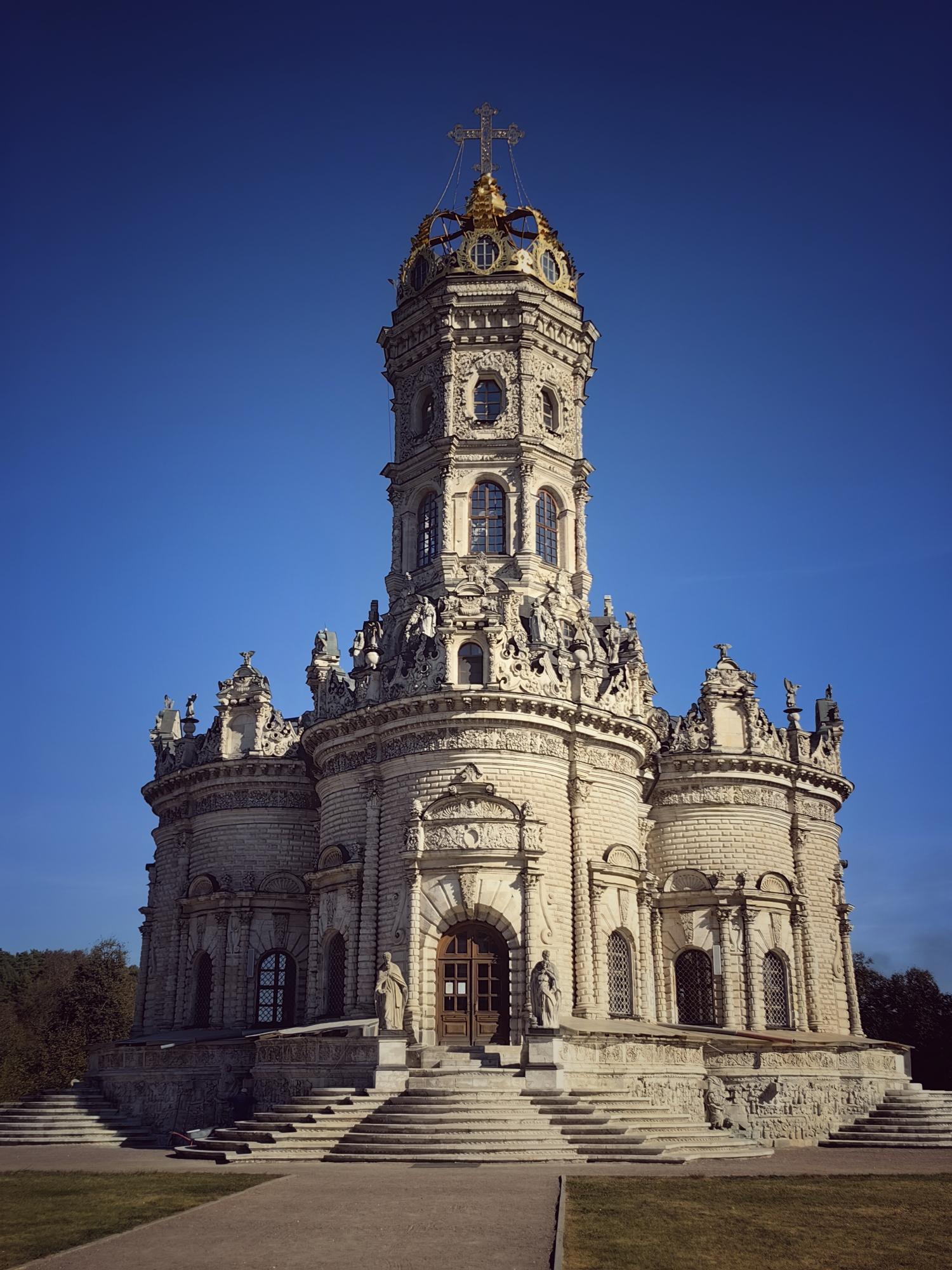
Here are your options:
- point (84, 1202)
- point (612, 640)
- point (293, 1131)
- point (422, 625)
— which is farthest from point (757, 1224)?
point (612, 640)

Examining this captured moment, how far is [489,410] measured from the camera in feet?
158

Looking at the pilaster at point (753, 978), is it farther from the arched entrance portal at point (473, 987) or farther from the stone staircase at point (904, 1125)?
the arched entrance portal at point (473, 987)

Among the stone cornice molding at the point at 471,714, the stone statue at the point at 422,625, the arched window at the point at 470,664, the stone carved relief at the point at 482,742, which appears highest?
the stone statue at the point at 422,625

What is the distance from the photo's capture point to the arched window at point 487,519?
4675 cm

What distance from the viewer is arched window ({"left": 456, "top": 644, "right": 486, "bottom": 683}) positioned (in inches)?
1576

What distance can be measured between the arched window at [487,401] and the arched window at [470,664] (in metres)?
11.3

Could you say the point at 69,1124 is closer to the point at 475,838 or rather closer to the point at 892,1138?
the point at 475,838

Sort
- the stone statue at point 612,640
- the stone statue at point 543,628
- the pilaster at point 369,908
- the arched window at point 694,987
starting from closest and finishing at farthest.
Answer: the pilaster at point 369,908, the stone statue at point 543,628, the stone statue at point 612,640, the arched window at point 694,987

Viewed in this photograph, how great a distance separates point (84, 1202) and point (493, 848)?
62.0ft

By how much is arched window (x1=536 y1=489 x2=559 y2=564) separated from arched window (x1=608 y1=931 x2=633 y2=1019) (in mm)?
14252

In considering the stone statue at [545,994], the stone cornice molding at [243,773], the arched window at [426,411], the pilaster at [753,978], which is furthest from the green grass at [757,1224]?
the arched window at [426,411]

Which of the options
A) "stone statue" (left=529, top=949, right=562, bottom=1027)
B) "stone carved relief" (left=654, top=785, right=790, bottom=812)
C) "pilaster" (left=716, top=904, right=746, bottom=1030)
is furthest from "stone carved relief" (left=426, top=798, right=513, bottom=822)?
"pilaster" (left=716, top=904, right=746, bottom=1030)

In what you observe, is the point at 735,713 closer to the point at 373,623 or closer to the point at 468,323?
the point at 373,623

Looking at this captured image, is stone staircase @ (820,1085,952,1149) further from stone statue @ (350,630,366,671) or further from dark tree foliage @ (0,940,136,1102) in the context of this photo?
dark tree foliage @ (0,940,136,1102)
